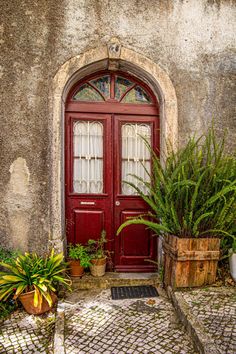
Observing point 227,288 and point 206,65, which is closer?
point 227,288

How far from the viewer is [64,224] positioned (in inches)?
171

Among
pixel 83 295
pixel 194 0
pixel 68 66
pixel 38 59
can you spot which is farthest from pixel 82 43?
pixel 83 295

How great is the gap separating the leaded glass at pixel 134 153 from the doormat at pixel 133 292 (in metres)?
1.47

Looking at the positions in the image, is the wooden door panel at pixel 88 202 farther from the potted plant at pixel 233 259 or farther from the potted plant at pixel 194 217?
the potted plant at pixel 233 259

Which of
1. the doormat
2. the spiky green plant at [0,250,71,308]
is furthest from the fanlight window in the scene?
the doormat

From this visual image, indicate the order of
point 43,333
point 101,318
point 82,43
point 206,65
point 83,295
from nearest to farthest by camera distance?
point 43,333, point 101,318, point 83,295, point 82,43, point 206,65

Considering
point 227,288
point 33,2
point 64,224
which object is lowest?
point 227,288

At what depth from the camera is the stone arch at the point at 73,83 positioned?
13.4 feet

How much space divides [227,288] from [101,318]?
5.60ft

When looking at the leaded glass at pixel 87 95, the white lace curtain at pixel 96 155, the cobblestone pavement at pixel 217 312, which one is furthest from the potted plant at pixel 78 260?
the leaded glass at pixel 87 95

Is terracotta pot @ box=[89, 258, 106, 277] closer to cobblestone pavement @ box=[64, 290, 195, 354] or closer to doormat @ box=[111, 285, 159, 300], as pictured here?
doormat @ box=[111, 285, 159, 300]

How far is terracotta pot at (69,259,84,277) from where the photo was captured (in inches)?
166

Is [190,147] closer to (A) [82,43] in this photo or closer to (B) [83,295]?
(A) [82,43]

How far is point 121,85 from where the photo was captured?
4652 mm
